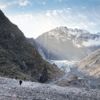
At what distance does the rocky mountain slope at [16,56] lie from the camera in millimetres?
127500

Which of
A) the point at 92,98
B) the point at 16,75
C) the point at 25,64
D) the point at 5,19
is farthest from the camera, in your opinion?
the point at 5,19

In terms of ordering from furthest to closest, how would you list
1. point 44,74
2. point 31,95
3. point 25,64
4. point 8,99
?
point 44,74 → point 25,64 → point 31,95 → point 8,99

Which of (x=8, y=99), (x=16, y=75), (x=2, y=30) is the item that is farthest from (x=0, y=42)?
(x=8, y=99)

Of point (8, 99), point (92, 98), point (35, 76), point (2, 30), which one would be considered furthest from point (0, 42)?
point (8, 99)

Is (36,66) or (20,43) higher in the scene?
(20,43)

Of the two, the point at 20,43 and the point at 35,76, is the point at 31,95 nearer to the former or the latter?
the point at 35,76

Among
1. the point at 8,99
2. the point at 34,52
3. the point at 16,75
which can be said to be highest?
the point at 34,52

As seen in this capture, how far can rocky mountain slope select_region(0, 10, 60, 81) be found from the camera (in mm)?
127500

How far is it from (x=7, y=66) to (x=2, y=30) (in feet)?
113

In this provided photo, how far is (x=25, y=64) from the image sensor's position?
145 m

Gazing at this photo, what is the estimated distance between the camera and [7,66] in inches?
5020

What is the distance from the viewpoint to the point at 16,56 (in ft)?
475

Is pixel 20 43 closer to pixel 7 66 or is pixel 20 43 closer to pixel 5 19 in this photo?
pixel 5 19

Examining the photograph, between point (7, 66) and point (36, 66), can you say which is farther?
point (36, 66)
